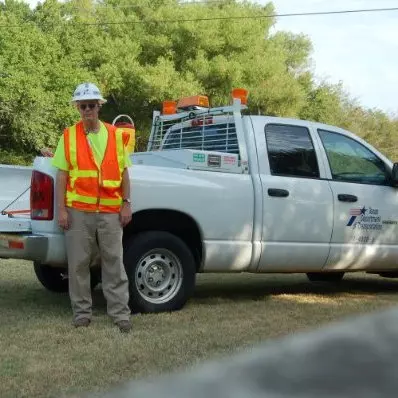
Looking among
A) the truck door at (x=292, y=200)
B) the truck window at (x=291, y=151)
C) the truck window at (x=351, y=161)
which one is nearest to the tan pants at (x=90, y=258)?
the truck door at (x=292, y=200)

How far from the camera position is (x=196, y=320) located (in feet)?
19.0

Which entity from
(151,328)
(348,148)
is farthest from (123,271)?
(348,148)

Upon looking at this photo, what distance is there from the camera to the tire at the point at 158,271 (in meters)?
5.79

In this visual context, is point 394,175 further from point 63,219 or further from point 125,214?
point 63,219

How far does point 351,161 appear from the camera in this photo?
698 cm

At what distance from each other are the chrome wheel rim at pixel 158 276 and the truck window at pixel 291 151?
4.31ft

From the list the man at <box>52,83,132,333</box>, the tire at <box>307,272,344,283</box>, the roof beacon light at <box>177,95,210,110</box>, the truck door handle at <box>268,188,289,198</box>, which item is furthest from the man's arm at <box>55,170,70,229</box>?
the tire at <box>307,272,344,283</box>

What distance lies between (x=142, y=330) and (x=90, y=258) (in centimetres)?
72

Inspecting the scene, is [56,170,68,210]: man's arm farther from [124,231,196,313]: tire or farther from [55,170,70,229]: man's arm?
[124,231,196,313]: tire

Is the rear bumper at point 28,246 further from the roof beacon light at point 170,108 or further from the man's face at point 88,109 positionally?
the roof beacon light at point 170,108

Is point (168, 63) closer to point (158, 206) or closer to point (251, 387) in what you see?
point (158, 206)

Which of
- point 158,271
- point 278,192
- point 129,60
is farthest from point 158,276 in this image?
point 129,60

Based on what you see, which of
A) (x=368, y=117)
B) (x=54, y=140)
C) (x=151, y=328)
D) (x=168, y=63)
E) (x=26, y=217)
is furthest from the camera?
(x=368, y=117)

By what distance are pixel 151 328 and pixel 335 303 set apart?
231 centimetres
